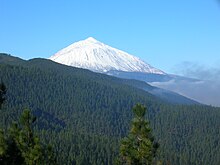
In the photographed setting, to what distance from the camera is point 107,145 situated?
17375 cm

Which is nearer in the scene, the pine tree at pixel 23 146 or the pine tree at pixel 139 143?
the pine tree at pixel 139 143

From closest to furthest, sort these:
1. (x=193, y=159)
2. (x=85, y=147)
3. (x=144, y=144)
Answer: (x=144, y=144)
(x=85, y=147)
(x=193, y=159)

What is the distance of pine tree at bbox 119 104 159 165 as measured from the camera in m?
38.6

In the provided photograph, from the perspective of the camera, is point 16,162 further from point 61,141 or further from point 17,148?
point 61,141

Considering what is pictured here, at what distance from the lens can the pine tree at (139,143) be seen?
127ft

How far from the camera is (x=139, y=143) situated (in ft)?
129

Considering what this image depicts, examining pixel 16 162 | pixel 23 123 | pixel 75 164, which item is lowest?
pixel 75 164

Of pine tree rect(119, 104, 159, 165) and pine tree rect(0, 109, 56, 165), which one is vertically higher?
pine tree rect(119, 104, 159, 165)

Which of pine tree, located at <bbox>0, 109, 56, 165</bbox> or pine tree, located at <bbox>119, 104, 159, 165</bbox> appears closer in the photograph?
pine tree, located at <bbox>119, 104, 159, 165</bbox>

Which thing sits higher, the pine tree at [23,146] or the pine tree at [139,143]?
the pine tree at [139,143]

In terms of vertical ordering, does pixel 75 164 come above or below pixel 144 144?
below

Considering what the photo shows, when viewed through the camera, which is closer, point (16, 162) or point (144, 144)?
point (144, 144)

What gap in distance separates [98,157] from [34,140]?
397ft

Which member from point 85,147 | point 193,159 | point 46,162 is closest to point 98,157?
point 85,147
